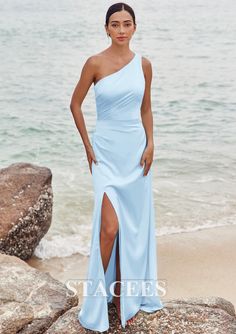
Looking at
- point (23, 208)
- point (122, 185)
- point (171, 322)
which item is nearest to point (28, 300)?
point (171, 322)

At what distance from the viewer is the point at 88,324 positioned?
4.04m

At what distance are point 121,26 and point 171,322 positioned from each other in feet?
6.33

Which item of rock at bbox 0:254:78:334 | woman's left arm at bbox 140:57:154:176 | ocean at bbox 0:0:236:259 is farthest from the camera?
ocean at bbox 0:0:236:259

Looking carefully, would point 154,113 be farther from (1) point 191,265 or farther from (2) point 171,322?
(2) point 171,322

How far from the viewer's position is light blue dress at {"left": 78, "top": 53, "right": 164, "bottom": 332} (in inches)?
153

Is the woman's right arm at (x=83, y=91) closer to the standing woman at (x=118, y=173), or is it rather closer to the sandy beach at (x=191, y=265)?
the standing woman at (x=118, y=173)

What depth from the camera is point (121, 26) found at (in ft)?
12.7

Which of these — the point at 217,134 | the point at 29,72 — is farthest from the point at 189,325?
the point at 29,72

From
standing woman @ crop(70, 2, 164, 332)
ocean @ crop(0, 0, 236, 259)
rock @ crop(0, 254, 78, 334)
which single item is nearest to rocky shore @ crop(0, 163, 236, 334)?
rock @ crop(0, 254, 78, 334)

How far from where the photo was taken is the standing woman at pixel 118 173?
12.7 ft

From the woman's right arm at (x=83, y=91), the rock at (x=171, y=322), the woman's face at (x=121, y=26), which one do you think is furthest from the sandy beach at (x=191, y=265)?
the woman's face at (x=121, y=26)

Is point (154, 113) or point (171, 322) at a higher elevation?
point (171, 322)

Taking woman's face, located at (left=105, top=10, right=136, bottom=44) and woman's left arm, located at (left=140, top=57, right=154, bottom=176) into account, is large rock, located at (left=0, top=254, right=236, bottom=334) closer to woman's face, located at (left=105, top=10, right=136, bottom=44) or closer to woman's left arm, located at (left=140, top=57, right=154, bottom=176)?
woman's left arm, located at (left=140, top=57, right=154, bottom=176)

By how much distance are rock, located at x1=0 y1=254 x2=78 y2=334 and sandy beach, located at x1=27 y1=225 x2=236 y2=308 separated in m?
1.92
